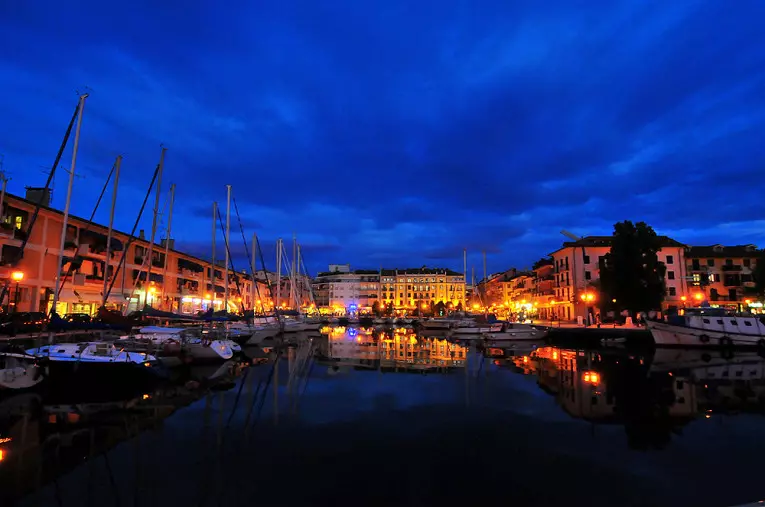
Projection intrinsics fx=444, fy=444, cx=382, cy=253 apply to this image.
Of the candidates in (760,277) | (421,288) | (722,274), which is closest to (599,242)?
(722,274)

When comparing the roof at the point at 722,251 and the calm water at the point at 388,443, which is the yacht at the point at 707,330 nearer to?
the calm water at the point at 388,443

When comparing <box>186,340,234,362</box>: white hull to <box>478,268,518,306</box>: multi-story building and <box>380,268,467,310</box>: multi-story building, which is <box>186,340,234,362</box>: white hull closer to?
<box>478,268,518,306</box>: multi-story building

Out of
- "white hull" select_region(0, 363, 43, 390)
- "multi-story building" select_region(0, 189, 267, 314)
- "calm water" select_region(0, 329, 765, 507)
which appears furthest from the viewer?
"multi-story building" select_region(0, 189, 267, 314)

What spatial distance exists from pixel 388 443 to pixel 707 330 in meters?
41.0

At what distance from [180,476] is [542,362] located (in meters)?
28.1

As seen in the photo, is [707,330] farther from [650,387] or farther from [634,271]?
[650,387]

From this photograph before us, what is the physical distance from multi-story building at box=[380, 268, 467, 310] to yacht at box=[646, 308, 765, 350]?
123917 millimetres

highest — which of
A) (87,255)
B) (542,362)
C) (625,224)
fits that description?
(625,224)

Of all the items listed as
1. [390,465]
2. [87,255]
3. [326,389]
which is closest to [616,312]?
[326,389]

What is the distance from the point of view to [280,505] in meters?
8.28

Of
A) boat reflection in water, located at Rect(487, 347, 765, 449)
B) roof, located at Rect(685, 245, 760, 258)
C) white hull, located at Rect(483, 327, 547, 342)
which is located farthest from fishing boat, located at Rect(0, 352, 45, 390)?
roof, located at Rect(685, 245, 760, 258)

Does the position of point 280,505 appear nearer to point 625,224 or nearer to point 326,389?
point 326,389

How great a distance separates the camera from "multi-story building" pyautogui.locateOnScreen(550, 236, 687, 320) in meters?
72.6

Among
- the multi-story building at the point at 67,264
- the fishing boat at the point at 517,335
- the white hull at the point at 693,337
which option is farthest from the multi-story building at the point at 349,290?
the white hull at the point at 693,337
